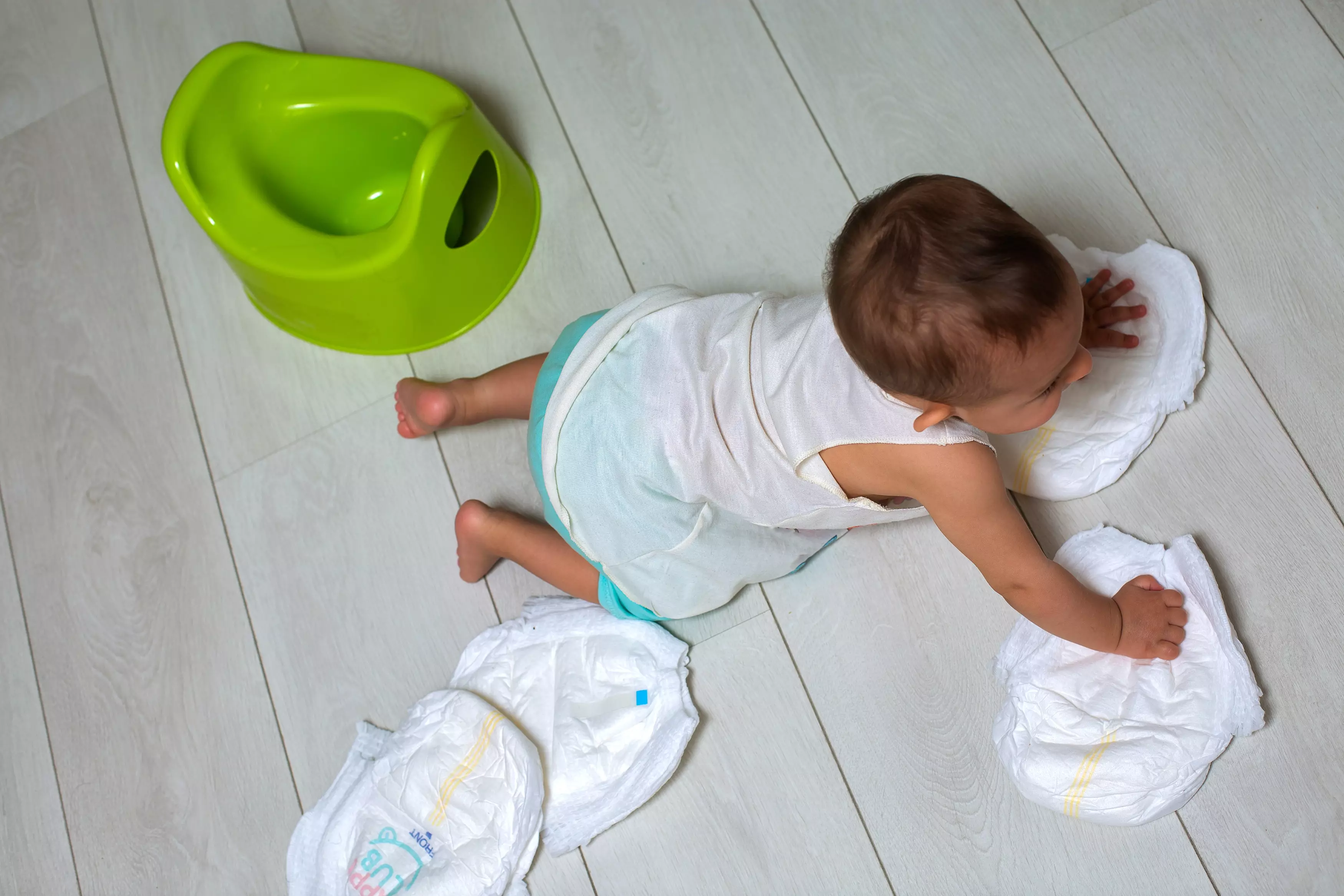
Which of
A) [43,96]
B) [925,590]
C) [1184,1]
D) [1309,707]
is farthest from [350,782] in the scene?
[1184,1]

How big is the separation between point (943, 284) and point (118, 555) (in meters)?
1.01

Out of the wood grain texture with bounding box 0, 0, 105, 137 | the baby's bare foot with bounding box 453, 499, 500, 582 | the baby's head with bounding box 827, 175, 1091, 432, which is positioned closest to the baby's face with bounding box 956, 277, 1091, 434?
the baby's head with bounding box 827, 175, 1091, 432

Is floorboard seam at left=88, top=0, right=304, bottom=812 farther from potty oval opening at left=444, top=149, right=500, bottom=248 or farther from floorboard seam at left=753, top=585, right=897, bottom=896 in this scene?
floorboard seam at left=753, top=585, right=897, bottom=896

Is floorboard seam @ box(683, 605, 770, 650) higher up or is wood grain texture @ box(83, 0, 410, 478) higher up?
wood grain texture @ box(83, 0, 410, 478)

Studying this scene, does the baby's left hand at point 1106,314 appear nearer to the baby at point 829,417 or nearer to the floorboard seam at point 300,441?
the baby at point 829,417

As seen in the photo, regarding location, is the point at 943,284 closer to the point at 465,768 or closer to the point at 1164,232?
the point at 1164,232

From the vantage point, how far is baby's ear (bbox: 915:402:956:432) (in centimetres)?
74

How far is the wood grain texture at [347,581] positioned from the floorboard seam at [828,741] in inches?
11.7

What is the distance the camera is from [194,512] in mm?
1210

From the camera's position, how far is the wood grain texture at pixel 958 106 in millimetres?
1099

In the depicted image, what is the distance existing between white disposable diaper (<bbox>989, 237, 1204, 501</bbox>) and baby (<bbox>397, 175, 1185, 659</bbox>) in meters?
0.03

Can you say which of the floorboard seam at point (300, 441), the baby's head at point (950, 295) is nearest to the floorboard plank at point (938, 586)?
the baby's head at point (950, 295)

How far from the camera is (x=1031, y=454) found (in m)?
0.98

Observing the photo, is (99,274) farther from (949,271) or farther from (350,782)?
(949,271)
